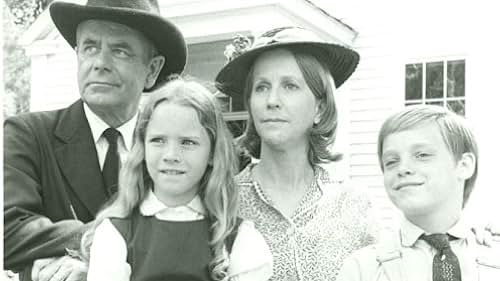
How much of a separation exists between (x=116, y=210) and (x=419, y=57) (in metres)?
7.58

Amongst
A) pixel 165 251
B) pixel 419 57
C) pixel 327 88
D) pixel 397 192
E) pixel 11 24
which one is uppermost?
pixel 11 24

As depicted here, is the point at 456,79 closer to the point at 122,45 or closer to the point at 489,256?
the point at 122,45

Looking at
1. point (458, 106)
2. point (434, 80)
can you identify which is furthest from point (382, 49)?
point (458, 106)

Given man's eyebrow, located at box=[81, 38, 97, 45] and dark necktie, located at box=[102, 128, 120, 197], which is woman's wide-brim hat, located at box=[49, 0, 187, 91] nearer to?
man's eyebrow, located at box=[81, 38, 97, 45]

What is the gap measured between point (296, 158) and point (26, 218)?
3.23ft

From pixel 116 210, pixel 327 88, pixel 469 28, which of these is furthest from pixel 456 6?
pixel 116 210

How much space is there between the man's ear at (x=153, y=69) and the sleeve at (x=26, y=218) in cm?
56

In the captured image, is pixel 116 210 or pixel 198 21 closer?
pixel 116 210

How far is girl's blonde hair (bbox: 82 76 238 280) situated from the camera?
2521 mm

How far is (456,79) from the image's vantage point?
9.34m

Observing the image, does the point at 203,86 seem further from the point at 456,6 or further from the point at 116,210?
the point at 456,6

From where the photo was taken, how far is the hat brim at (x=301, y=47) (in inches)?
109

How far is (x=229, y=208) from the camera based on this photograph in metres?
2.56

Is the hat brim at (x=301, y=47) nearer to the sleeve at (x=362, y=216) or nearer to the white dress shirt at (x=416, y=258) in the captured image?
the sleeve at (x=362, y=216)
